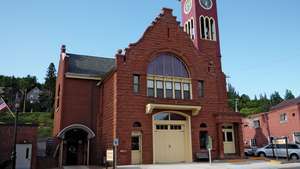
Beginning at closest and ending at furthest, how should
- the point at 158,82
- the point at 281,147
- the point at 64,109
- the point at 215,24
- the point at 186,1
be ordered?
the point at 158,82 → the point at 64,109 → the point at 281,147 → the point at 215,24 → the point at 186,1

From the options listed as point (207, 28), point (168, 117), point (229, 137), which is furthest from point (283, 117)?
point (168, 117)

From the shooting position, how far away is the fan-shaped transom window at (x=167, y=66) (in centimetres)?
2442

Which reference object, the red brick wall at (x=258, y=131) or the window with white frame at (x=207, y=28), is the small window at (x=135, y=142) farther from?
the red brick wall at (x=258, y=131)

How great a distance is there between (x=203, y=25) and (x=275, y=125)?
19369 mm

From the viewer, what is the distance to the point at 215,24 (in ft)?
→ 110

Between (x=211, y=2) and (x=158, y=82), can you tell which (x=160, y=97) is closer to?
(x=158, y=82)

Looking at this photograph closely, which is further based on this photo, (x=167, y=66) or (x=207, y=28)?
(x=207, y=28)

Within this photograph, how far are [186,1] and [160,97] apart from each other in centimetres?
1683

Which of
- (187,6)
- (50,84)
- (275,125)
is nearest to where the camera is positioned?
(187,6)

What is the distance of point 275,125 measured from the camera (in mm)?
41188

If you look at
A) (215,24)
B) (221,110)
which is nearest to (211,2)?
(215,24)

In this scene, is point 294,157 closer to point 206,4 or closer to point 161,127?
point 161,127

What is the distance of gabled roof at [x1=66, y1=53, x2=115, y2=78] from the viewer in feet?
92.0

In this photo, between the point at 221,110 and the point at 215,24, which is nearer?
the point at 221,110
